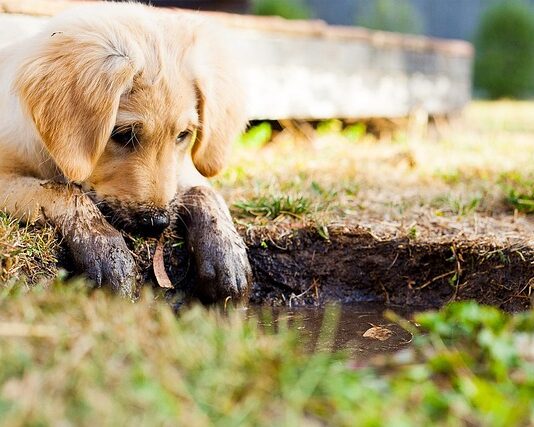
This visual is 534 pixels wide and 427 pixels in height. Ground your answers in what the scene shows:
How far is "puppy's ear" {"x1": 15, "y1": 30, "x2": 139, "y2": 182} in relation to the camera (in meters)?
3.64

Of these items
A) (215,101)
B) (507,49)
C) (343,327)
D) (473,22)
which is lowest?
(507,49)

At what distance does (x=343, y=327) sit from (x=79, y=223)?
1.19m

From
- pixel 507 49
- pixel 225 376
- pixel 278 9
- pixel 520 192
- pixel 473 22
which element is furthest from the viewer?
pixel 473 22

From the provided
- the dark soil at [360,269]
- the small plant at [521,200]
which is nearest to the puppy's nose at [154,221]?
the dark soil at [360,269]

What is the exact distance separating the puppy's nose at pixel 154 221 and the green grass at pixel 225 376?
139 cm

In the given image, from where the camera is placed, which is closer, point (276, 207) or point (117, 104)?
point (117, 104)

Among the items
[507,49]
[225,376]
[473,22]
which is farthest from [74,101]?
[473,22]

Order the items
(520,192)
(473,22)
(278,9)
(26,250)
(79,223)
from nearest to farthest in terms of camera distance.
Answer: (26,250) → (79,223) → (520,192) → (278,9) → (473,22)

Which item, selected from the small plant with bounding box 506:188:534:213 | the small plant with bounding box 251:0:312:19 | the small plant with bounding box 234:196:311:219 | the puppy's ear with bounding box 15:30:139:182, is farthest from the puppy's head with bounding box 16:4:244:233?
the small plant with bounding box 251:0:312:19

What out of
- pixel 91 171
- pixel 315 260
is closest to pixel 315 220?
pixel 315 260

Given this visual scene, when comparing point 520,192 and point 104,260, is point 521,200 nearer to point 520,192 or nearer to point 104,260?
point 520,192

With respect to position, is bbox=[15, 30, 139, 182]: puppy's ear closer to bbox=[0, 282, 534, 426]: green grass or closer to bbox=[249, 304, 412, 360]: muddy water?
bbox=[249, 304, 412, 360]: muddy water

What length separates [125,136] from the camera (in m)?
3.77

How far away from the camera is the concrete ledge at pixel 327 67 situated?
275 inches
